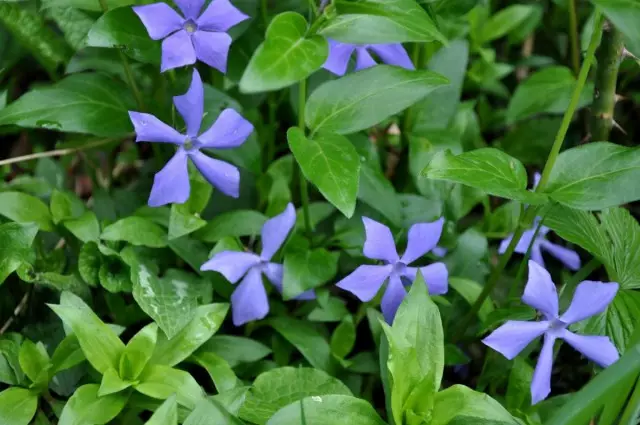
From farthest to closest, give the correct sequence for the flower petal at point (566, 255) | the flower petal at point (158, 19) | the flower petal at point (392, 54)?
the flower petal at point (566, 255), the flower petal at point (392, 54), the flower petal at point (158, 19)

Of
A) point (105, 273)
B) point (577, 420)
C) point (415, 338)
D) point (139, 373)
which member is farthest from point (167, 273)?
point (577, 420)

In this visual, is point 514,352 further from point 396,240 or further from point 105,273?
point 105,273

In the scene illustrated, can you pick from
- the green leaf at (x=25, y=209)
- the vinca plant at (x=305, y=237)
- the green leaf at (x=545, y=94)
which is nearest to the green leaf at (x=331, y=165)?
the vinca plant at (x=305, y=237)

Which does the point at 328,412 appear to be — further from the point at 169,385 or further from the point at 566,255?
the point at 566,255

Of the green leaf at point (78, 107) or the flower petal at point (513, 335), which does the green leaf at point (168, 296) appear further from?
the flower petal at point (513, 335)

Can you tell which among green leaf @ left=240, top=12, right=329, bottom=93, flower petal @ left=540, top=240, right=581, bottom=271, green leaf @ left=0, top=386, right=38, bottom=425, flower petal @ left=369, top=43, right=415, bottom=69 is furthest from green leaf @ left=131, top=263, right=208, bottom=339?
flower petal @ left=540, top=240, right=581, bottom=271

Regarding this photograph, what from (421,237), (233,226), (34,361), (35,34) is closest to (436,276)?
(421,237)
